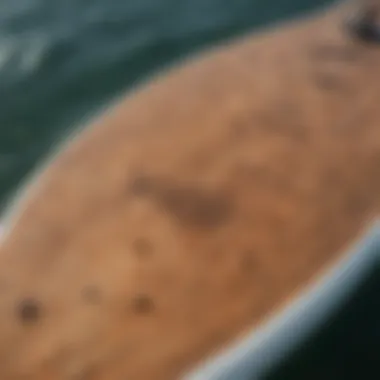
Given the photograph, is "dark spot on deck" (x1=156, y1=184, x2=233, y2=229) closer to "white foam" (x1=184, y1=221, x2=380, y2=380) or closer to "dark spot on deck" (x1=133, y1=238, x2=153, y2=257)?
"dark spot on deck" (x1=133, y1=238, x2=153, y2=257)

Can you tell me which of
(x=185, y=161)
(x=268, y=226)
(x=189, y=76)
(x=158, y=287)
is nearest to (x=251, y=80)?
(x=189, y=76)

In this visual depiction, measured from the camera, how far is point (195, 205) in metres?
1.28

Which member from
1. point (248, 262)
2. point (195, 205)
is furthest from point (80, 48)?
point (248, 262)

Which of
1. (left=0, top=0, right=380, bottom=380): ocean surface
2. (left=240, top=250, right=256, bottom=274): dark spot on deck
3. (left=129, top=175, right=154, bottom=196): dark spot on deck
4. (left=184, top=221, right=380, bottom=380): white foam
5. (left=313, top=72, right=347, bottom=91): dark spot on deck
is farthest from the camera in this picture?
(left=0, top=0, right=380, bottom=380): ocean surface

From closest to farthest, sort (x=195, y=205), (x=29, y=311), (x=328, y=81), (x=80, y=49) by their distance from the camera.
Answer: (x=29, y=311) < (x=195, y=205) < (x=328, y=81) < (x=80, y=49)

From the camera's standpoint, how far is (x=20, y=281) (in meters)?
1.18

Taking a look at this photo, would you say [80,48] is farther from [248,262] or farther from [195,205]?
[248,262]

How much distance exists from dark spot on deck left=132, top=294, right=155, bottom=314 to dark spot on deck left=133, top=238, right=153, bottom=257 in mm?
78

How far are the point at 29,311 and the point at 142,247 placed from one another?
0.18 meters

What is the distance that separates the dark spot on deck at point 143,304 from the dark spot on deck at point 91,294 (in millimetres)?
48

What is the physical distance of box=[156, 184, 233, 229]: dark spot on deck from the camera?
49.4 inches

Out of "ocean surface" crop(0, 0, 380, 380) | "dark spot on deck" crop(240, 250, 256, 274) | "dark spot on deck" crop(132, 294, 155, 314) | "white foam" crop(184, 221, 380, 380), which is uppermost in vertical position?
"ocean surface" crop(0, 0, 380, 380)

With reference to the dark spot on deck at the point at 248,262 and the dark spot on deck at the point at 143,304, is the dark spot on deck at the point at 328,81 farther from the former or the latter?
the dark spot on deck at the point at 143,304

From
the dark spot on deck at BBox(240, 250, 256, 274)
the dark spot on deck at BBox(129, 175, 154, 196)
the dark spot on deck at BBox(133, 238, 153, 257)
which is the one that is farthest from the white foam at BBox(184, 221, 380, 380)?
the dark spot on deck at BBox(129, 175, 154, 196)
